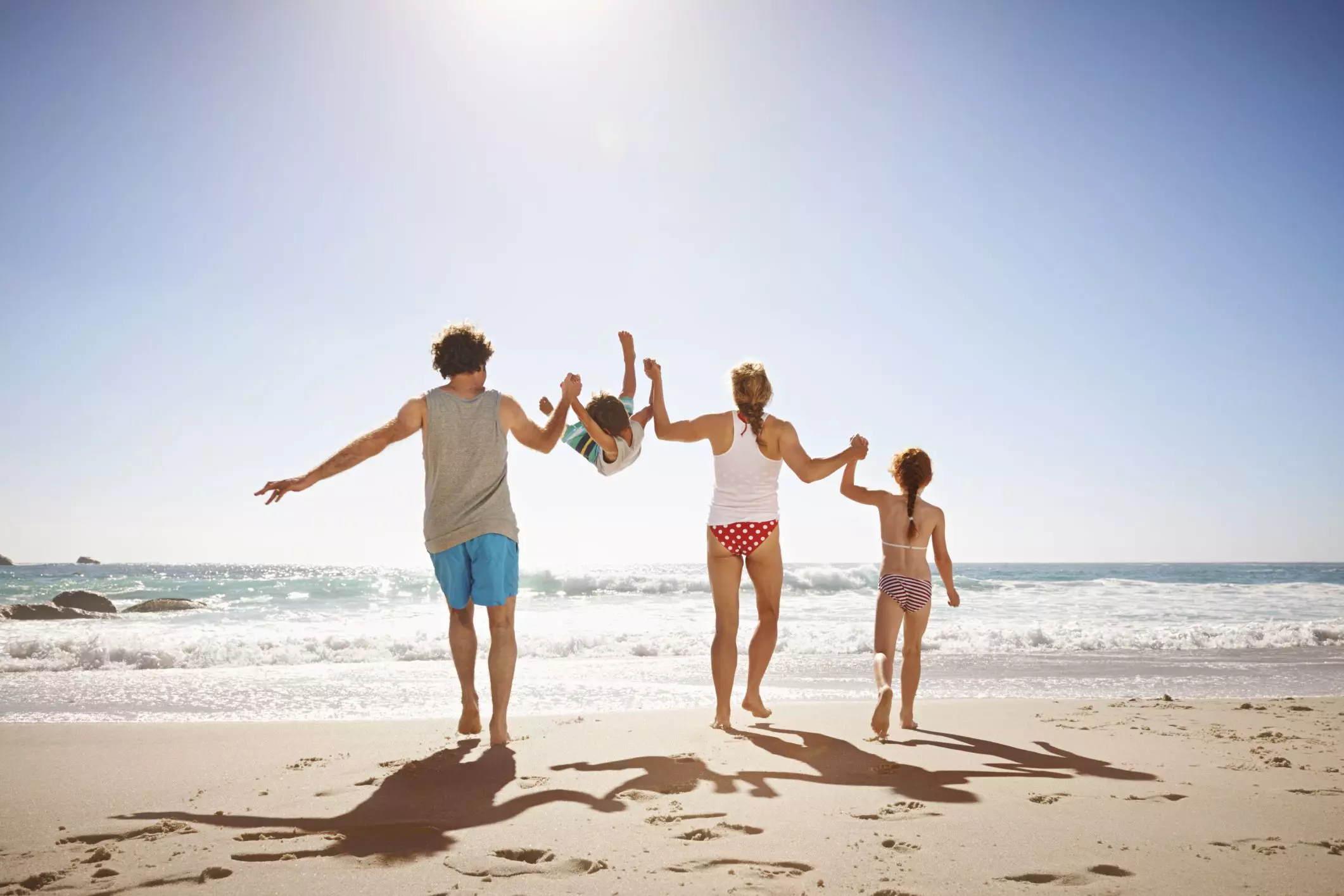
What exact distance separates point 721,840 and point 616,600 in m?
21.8

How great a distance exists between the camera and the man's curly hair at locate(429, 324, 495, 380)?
4.49 metres

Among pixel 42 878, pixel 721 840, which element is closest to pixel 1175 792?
pixel 721 840

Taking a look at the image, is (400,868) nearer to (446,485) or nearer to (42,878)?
(42,878)

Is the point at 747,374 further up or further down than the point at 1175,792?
further up

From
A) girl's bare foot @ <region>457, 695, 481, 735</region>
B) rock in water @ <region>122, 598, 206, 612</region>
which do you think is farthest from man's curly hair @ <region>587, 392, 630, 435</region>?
rock in water @ <region>122, 598, 206, 612</region>

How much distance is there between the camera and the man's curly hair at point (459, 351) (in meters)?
4.49

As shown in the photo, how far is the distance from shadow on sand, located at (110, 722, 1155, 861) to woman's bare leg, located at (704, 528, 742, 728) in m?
0.33

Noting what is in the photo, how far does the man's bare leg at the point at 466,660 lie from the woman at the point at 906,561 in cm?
238

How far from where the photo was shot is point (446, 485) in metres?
4.38

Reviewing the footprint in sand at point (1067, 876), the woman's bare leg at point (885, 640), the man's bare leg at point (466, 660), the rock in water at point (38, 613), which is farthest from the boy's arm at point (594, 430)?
the rock in water at point (38, 613)

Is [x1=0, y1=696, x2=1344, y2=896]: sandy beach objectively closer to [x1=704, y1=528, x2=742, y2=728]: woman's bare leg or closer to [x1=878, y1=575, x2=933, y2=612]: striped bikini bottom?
[x1=704, y1=528, x2=742, y2=728]: woman's bare leg

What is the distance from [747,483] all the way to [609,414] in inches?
36.8

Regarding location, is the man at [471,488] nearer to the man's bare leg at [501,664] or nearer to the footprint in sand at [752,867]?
the man's bare leg at [501,664]

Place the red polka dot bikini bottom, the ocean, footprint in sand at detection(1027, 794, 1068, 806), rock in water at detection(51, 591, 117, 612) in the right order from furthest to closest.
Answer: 1. rock in water at detection(51, 591, 117, 612)
2. the ocean
3. the red polka dot bikini bottom
4. footprint in sand at detection(1027, 794, 1068, 806)
